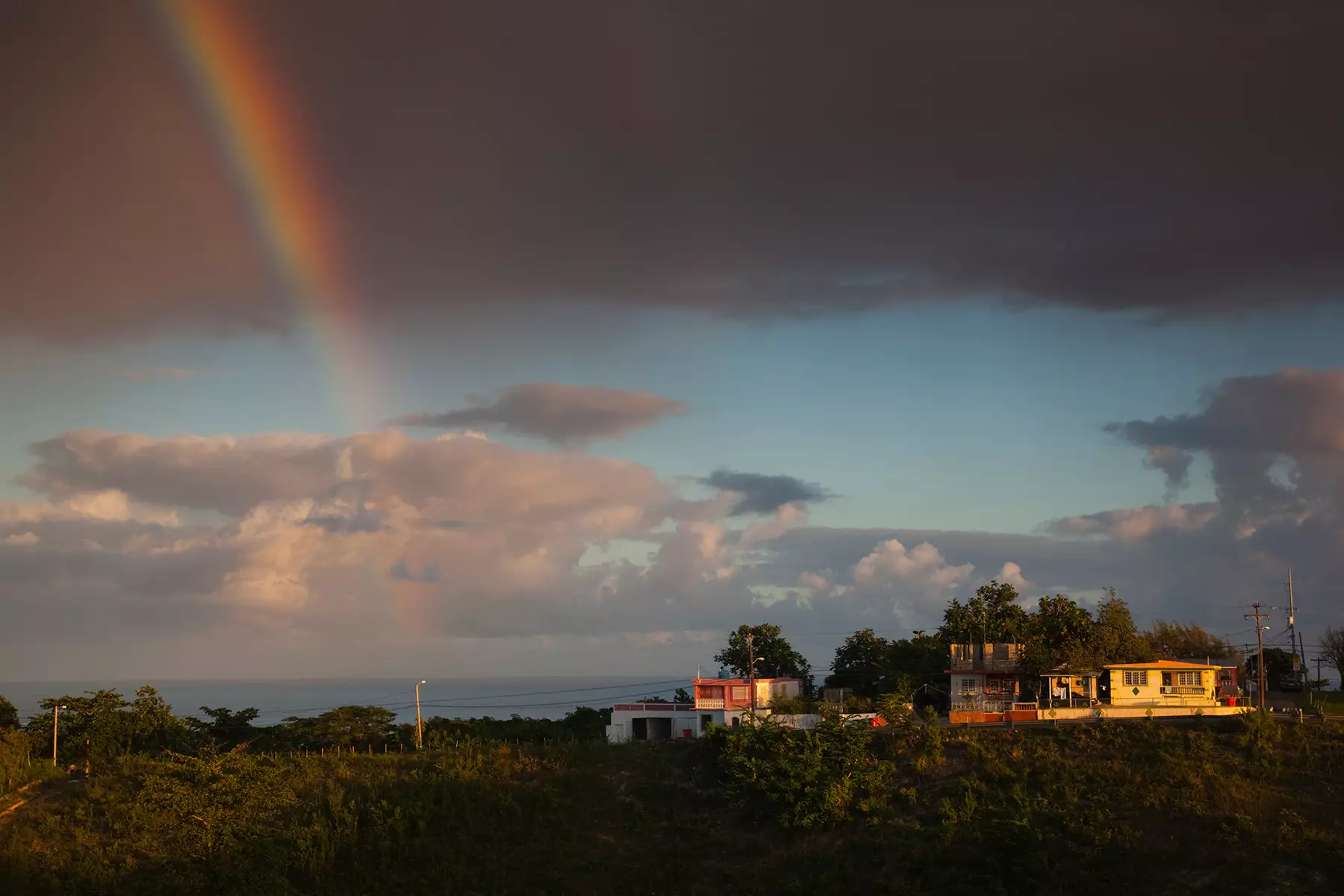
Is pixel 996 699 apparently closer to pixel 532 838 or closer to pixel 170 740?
pixel 532 838

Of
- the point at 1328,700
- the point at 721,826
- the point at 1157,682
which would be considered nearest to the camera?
the point at 721,826

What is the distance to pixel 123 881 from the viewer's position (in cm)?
5503

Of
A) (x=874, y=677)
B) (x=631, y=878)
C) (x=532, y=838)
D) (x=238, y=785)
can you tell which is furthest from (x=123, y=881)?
(x=874, y=677)

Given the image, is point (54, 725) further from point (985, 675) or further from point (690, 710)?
point (985, 675)

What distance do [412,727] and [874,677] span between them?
36.5 m

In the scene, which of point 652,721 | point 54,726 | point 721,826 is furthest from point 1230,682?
point 54,726

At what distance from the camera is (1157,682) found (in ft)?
238

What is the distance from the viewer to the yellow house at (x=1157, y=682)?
72.0 m

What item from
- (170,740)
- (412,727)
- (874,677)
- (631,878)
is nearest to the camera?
(631,878)

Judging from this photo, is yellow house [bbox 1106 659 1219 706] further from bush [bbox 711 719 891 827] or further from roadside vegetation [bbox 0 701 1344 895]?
bush [bbox 711 719 891 827]

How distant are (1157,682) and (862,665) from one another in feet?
88.5

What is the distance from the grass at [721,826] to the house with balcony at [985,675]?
1366 cm

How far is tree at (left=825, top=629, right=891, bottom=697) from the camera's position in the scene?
90188 mm

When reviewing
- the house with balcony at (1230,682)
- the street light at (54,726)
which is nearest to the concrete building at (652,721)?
the house with balcony at (1230,682)
